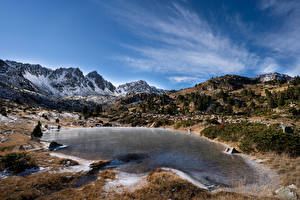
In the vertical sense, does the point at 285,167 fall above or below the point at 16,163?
above

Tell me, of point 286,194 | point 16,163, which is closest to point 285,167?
point 286,194

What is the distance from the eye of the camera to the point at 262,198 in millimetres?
8000

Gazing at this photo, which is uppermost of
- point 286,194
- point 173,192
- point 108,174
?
point 286,194

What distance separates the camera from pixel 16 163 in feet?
39.5

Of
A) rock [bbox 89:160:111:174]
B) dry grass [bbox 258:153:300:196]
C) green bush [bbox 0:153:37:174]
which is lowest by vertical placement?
rock [bbox 89:160:111:174]

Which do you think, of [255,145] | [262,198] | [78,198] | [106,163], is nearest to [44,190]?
[78,198]

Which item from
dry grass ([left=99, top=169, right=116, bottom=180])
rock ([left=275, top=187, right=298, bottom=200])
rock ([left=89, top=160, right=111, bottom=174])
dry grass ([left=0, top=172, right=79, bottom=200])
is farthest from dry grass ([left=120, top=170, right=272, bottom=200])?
rock ([left=89, top=160, right=111, bottom=174])

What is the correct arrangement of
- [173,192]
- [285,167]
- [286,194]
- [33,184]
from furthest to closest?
[285,167], [33,184], [173,192], [286,194]

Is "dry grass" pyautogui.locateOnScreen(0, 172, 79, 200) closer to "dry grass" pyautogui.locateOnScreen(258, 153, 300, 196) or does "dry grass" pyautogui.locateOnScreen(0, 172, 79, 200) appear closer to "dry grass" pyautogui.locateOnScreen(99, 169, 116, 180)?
"dry grass" pyautogui.locateOnScreen(99, 169, 116, 180)

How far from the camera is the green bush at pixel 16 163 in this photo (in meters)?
11.5

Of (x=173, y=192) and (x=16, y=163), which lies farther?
(x=16, y=163)

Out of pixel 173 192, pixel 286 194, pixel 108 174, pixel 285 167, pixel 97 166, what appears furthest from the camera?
pixel 97 166

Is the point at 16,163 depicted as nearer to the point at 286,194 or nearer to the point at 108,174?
the point at 108,174

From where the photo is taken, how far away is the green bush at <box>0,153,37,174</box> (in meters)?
11.5
